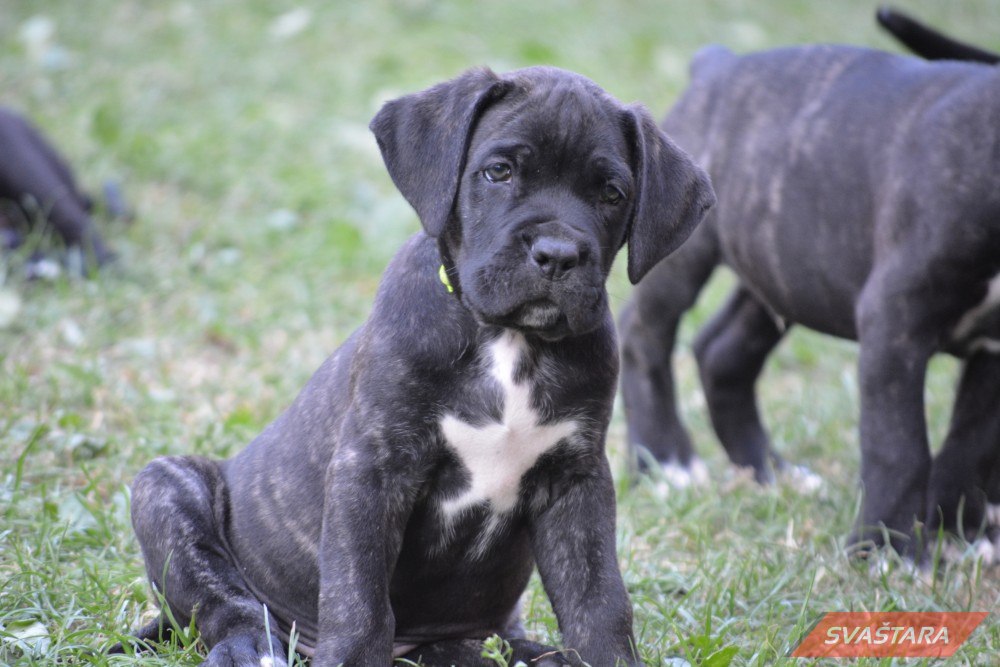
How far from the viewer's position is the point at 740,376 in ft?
21.1

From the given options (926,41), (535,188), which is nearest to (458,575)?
(535,188)

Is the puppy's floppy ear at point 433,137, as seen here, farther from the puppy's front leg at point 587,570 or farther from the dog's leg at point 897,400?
the dog's leg at point 897,400

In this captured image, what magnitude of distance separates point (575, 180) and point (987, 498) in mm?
2877

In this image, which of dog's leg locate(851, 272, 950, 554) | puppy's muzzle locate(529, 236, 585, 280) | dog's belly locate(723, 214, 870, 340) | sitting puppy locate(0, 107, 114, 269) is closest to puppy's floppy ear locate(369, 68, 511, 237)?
puppy's muzzle locate(529, 236, 585, 280)

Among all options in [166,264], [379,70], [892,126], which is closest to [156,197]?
[166,264]

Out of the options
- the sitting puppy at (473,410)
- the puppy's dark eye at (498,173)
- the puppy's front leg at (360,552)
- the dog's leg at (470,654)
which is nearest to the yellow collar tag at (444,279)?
the sitting puppy at (473,410)

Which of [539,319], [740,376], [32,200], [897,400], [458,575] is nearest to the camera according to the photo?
[539,319]

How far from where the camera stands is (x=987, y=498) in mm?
5309

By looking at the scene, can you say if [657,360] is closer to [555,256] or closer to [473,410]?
[473,410]

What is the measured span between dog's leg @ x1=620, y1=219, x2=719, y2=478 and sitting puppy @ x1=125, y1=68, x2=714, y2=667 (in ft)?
7.53

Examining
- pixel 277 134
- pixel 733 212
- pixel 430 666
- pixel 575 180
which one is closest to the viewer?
pixel 575 180

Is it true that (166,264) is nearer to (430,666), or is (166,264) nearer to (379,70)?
(379,70)

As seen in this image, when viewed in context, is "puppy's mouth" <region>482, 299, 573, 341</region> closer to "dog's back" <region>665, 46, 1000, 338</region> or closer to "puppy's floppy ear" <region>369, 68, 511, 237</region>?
"puppy's floppy ear" <region>369, 68, 511, 237</region>

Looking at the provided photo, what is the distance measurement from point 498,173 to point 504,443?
0.78 meters
